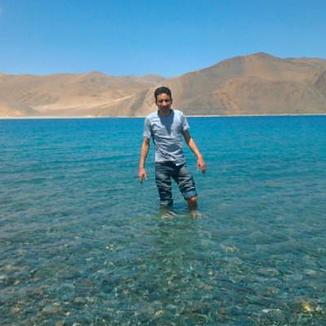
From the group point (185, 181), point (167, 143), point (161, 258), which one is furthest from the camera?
point (185, 181)

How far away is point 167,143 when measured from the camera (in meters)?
10.2

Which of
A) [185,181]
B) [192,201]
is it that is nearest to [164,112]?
[185,181]

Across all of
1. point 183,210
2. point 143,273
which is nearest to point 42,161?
point 183,210

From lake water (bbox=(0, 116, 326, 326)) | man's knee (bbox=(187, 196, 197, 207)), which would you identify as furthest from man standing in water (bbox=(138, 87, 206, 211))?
lake water (bbox=(0, 116, 326, 326))

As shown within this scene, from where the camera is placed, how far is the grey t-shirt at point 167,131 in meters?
10.1

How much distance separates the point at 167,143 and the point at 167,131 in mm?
286

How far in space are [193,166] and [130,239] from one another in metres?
15.4

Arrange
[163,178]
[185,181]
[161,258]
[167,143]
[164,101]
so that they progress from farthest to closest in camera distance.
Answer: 1. [185,181]
2. [163,178]
3. [167,143]
4. [164,101]
5. [161,258]

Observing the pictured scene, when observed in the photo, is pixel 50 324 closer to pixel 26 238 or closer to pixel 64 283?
pixel 64 283

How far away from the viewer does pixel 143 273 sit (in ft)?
23.2

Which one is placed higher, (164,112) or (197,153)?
(164,112)

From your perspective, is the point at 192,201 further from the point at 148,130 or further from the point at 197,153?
the point at 148,130

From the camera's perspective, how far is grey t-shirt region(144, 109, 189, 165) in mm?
10062

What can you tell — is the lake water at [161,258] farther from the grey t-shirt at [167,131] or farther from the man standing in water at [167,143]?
the grey t-shirt at [167,131]
